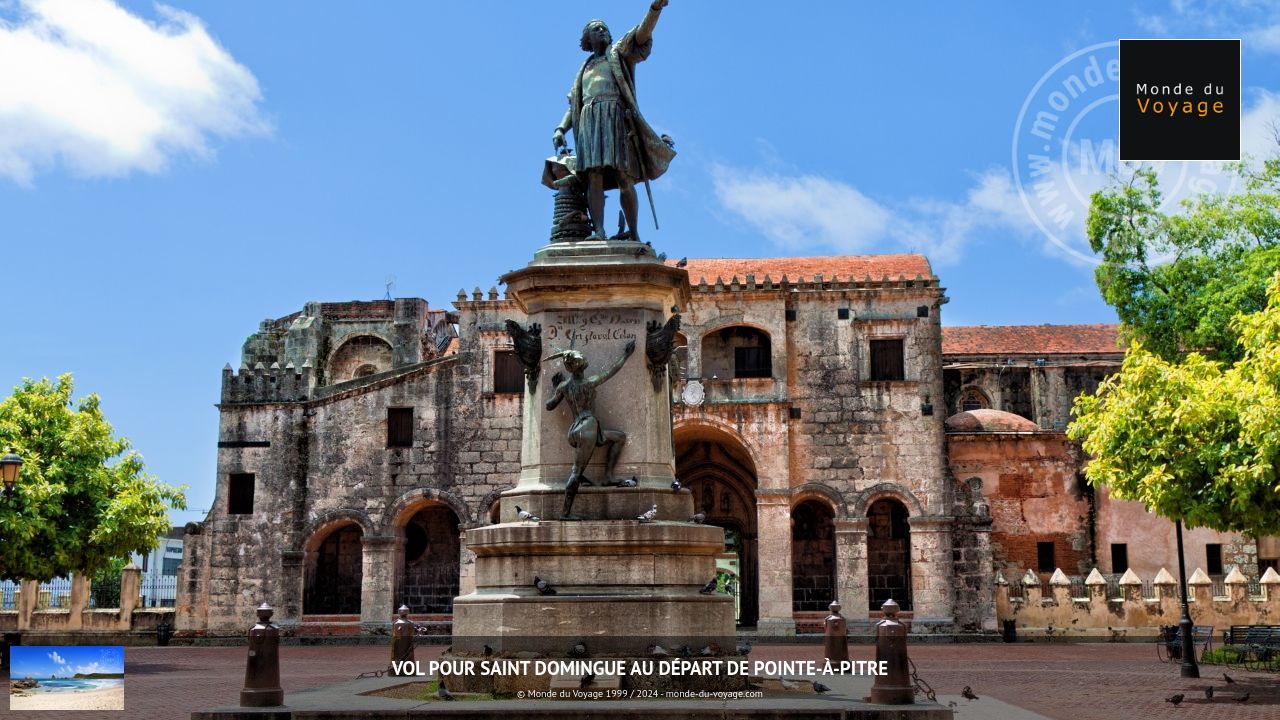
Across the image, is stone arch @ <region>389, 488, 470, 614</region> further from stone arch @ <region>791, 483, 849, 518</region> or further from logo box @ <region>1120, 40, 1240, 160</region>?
logo box @ <region>1120, 40, 1240, 160</region>

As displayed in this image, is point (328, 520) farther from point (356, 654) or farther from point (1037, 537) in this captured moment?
point (1037, 537)

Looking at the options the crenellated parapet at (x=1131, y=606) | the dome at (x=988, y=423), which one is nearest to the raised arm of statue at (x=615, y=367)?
the crenellated parapet at (x=1131, y=606)

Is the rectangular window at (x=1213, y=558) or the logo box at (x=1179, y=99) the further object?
the rectangular window at (x=1213, y=558)

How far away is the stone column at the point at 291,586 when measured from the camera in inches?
1409

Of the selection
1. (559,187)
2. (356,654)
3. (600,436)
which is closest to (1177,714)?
(600,436)

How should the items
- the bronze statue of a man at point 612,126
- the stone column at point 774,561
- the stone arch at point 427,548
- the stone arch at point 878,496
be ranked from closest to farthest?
the bronze statue of a man at point 612,126 → the stone column at point 774,561 → the stone arch at point 878,496 → the stone arch at point 427,548

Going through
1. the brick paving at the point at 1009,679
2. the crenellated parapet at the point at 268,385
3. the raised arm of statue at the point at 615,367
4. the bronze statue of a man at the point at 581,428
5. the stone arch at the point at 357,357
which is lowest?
the brick paving at the point at 1009,679

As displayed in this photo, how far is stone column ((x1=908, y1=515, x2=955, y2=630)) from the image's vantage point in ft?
112

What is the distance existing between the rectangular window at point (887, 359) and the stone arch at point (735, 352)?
2930 mm

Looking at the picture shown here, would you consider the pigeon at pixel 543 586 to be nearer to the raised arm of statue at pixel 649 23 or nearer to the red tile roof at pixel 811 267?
the raised arm of statue at pixel 649 23

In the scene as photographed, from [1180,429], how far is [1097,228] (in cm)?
1830

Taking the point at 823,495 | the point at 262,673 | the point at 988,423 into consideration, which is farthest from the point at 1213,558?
the point at 262,673

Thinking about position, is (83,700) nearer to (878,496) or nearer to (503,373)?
(503,373)

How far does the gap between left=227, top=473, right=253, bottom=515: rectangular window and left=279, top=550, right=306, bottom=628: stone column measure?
6.25 feet
